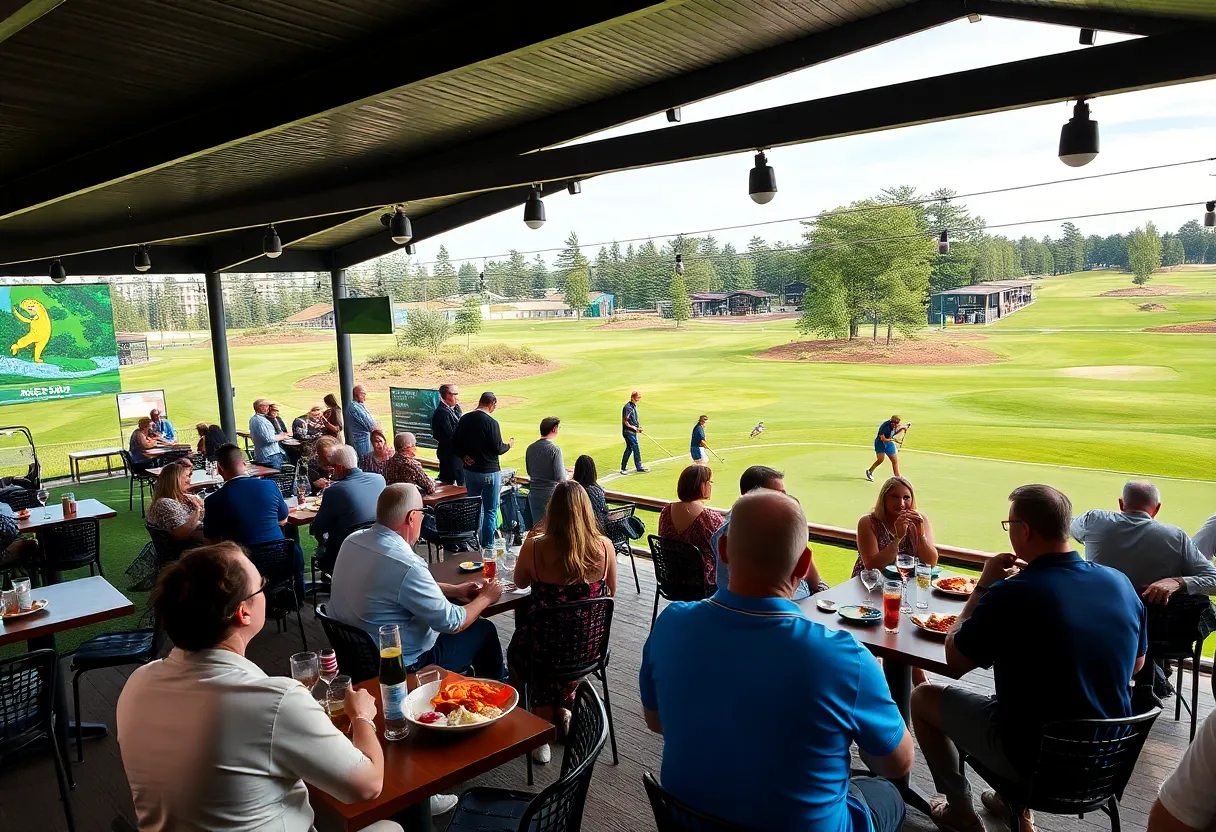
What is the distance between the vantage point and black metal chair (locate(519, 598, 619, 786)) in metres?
3.58

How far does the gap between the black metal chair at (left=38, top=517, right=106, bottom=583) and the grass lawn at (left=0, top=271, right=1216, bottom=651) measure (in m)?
15.4

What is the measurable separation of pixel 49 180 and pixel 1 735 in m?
4.47

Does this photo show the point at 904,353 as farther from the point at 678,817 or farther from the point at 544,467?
the point at 678,817

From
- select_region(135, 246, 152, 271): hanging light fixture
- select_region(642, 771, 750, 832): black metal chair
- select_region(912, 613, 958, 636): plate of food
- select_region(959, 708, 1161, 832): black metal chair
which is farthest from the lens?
select_region(135, 246, 152, 271): hanging light fixture

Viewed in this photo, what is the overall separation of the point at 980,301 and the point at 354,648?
31585mm

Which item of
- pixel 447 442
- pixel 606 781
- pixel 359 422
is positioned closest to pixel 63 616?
pixel 606 781

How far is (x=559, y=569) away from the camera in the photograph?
3697 mm

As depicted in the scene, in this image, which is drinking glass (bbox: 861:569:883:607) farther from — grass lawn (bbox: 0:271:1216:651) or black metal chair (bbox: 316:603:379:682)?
grass lawn (bbox: 0:271:1216:651)

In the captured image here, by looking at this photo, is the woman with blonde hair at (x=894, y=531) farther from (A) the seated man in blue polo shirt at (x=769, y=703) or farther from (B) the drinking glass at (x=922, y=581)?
(A) the seated man in blue polo shirt at (x=769, y=703)

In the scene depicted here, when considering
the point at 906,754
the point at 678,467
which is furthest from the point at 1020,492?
the point at 678,467

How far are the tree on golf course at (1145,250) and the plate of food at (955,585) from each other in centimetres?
2400

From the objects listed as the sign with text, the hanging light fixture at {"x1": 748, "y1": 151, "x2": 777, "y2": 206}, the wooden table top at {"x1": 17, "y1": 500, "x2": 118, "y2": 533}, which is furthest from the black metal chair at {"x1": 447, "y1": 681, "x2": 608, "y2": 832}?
the sign with text

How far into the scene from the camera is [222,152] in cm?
585

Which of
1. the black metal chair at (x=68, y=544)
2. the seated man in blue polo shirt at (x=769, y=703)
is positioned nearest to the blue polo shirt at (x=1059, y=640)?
the seated man in blue polo shirt at (x=769, y=703)
